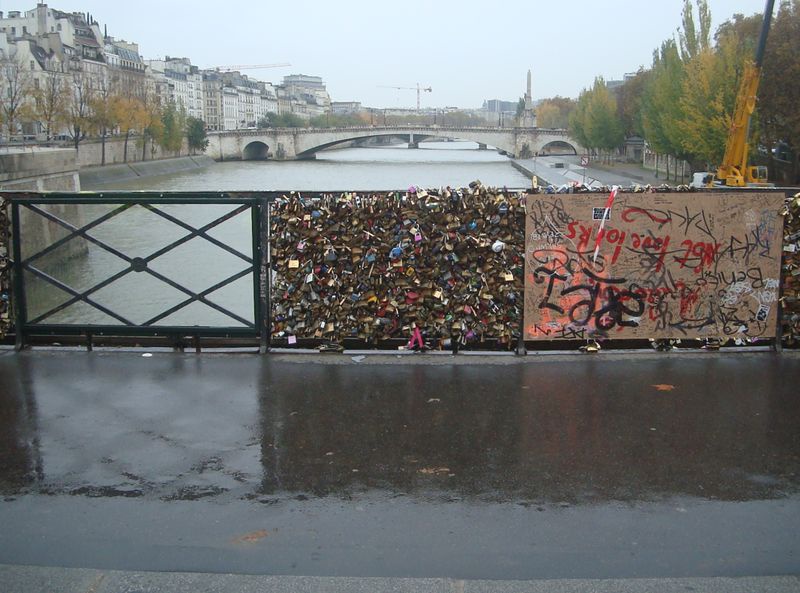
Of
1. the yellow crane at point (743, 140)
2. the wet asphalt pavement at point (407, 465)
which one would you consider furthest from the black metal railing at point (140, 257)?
the yellow crane at point (743, 140)

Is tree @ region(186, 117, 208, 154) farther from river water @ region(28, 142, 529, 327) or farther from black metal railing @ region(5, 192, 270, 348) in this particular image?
black metal railing @ region(5, 192, 270, 348)

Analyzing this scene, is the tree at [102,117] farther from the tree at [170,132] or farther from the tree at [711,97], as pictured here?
the tree at [711,97]

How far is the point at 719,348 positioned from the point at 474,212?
232 centimetres

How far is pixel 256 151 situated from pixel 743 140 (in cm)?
7779

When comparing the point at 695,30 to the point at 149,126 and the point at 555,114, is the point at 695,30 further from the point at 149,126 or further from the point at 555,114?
the point at 555,114

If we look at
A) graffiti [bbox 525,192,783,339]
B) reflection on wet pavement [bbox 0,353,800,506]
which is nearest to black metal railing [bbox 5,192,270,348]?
reflection on wet pavement [bbox 0,353,800,506]

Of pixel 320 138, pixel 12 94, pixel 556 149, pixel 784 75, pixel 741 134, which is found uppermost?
pixel 12 94

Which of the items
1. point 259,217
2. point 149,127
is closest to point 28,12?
point 149,127

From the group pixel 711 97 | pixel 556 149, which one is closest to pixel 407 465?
pixel 711 97

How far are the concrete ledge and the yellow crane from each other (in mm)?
35485

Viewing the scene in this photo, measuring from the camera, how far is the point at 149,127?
82.1 metres

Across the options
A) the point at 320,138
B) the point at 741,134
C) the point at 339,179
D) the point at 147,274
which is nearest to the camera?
the point at 147,274

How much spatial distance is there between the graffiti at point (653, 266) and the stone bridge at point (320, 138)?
319 ft

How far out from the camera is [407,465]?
4.86m
